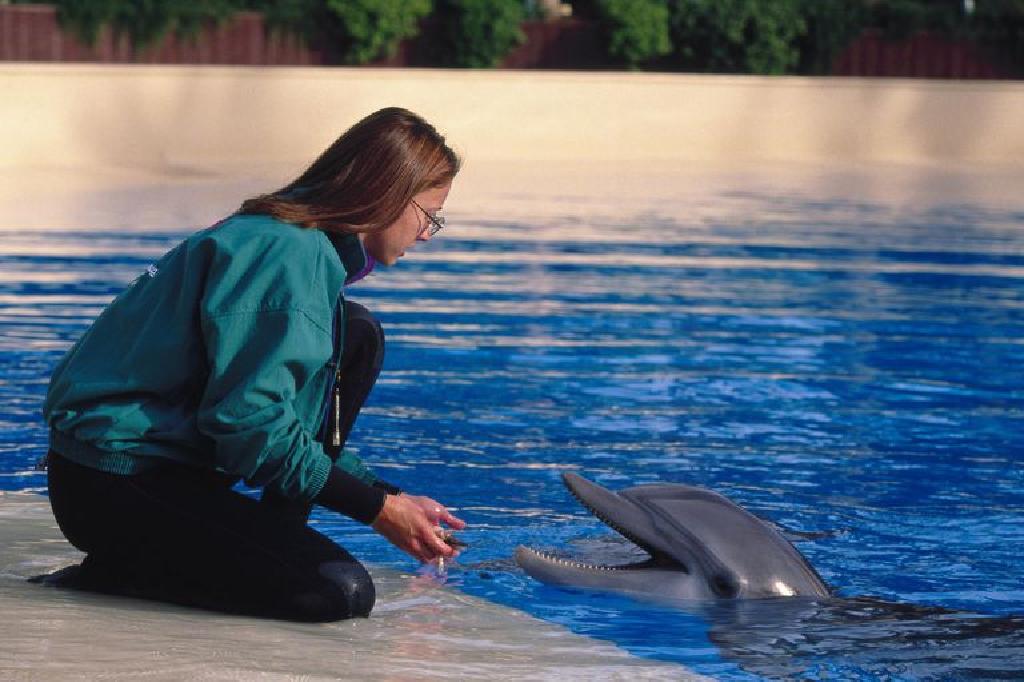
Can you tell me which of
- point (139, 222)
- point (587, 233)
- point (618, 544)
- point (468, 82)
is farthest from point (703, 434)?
point (468, 82)

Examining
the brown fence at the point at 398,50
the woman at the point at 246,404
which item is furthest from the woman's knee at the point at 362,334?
the brown fence at the point at 398,50

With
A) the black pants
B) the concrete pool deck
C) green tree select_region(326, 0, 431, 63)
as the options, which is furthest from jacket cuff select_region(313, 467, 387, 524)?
green tree select_region(326, 0, 431, 63)

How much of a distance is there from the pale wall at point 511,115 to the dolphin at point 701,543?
16040 mm

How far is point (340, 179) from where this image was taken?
12.9 feet

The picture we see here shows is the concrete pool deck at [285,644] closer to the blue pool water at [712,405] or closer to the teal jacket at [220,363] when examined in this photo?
the blue pool water at [712,405]

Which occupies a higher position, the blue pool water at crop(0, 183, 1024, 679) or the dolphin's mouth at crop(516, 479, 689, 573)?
the dolphin's mouth at crop(516, 479, 689, 573)

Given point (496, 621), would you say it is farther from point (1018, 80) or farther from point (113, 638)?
point (1018, 80)

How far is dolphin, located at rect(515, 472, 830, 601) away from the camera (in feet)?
14.8

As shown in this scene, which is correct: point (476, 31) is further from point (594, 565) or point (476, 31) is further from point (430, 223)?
point (430, 223)

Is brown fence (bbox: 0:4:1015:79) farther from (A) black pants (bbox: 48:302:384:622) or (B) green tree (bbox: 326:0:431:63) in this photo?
(A) black pants (bbox: 48:302:384:622)

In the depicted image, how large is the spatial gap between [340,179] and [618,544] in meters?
1.81

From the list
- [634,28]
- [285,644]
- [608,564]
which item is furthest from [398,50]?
[285,644]

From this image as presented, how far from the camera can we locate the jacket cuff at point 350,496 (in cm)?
396

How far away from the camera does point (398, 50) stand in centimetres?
2380
